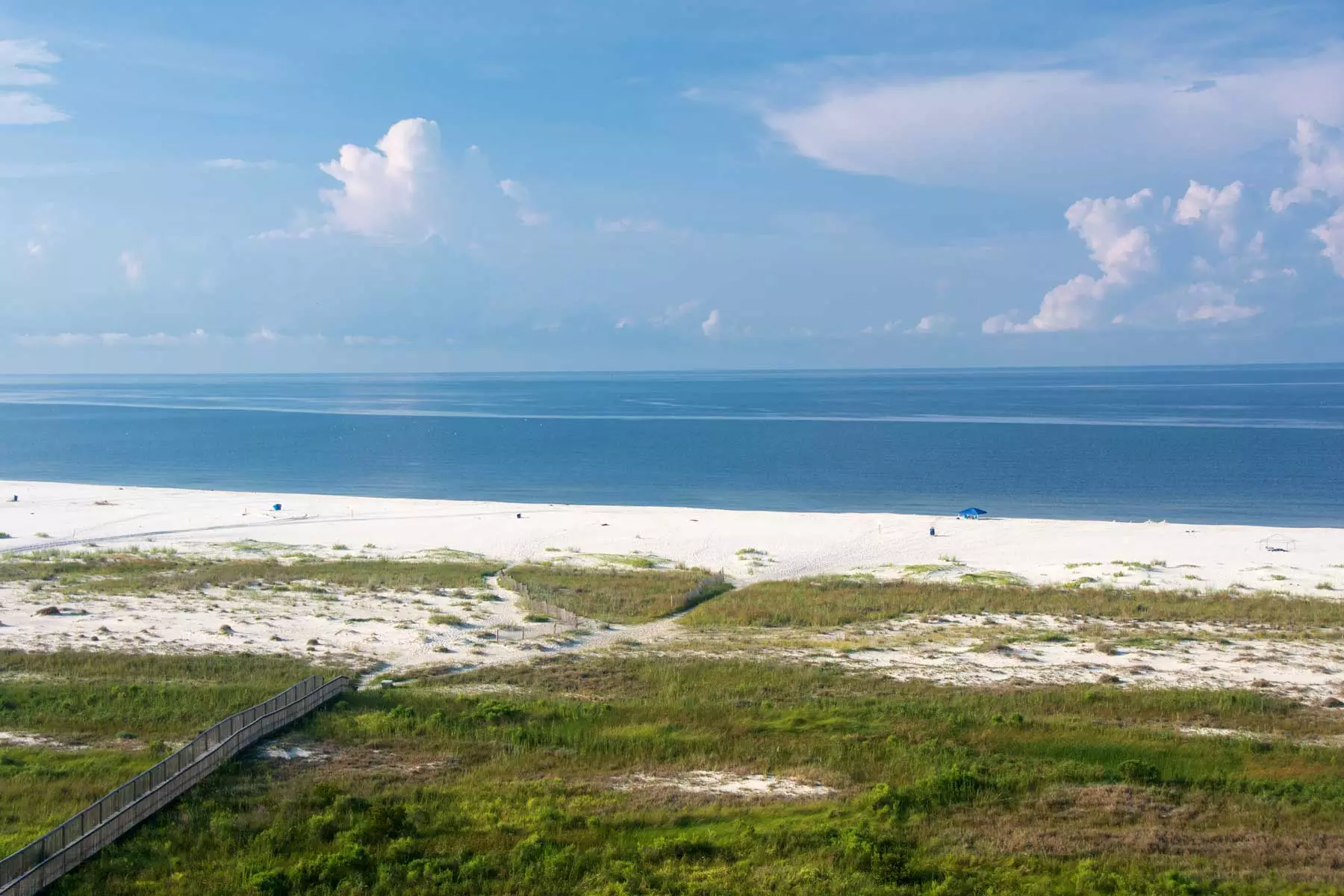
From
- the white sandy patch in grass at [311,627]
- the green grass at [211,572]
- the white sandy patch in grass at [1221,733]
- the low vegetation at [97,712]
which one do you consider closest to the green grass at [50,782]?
the low vegetation at [97,712]

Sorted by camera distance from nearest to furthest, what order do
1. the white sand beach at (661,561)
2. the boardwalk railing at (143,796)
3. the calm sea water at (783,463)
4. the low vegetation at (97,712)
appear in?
the boardwalk railing at (143,796) < the low vegetation at (97,712) < the white sand beach at (661,561) < the calm sea water at (783,463)

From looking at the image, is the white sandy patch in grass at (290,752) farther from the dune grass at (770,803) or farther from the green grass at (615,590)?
the green grass at (615,590)

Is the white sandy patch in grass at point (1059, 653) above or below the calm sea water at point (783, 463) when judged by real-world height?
below

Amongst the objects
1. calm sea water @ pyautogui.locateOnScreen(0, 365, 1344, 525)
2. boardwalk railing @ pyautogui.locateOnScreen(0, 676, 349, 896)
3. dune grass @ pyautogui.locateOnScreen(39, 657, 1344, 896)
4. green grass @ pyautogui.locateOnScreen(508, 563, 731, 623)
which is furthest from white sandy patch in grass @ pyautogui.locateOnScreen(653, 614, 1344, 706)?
calm sea water @ pyautogui.locateOnScreen(0, 365, 1344, 525)

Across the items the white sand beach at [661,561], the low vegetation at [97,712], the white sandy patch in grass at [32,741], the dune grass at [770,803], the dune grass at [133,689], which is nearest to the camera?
the dune grass at [770,803]

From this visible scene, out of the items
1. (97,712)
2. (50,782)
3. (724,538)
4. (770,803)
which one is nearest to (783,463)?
(724,538)

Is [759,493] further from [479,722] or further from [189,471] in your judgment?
[479,722]

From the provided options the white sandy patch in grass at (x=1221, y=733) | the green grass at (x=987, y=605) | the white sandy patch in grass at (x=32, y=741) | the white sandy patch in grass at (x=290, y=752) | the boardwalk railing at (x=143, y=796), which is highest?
the boardwalk railing at (x=143, y=796)
